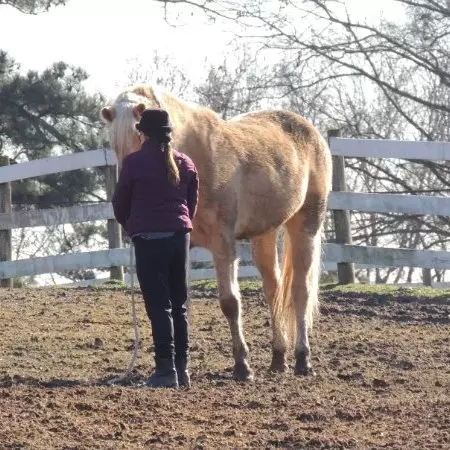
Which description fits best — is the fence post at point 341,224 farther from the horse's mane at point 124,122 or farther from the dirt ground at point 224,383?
the horse's mane at point 124,122

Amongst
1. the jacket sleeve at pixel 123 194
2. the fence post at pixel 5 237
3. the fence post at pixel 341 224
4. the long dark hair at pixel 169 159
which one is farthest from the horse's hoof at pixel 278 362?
the fence post at pixel 5 237

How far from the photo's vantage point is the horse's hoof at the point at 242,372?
7.01 metres

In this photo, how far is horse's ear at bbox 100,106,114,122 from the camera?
22.0 ft

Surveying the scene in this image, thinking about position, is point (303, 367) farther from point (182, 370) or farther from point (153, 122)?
point (153, 122)

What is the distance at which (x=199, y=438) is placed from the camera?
485 cm

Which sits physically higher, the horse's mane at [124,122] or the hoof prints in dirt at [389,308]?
the horse's mane at [124,122]

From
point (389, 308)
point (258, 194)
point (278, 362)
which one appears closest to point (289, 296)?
point (278, 362)

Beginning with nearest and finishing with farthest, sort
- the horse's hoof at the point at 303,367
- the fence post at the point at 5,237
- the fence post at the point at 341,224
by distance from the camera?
the horse's hoof at the point at 303,367
the fence post at the point at 341,224
the fence post at the point at 5,237

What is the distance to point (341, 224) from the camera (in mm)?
12375

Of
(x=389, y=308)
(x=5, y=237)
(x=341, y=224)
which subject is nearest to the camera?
(x=389, y=308)

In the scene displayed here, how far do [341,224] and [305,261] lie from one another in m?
4.13

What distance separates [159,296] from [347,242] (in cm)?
600

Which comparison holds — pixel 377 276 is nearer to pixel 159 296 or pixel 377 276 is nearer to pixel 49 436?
pixel 159 296

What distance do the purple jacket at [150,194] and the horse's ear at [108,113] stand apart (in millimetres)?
376
